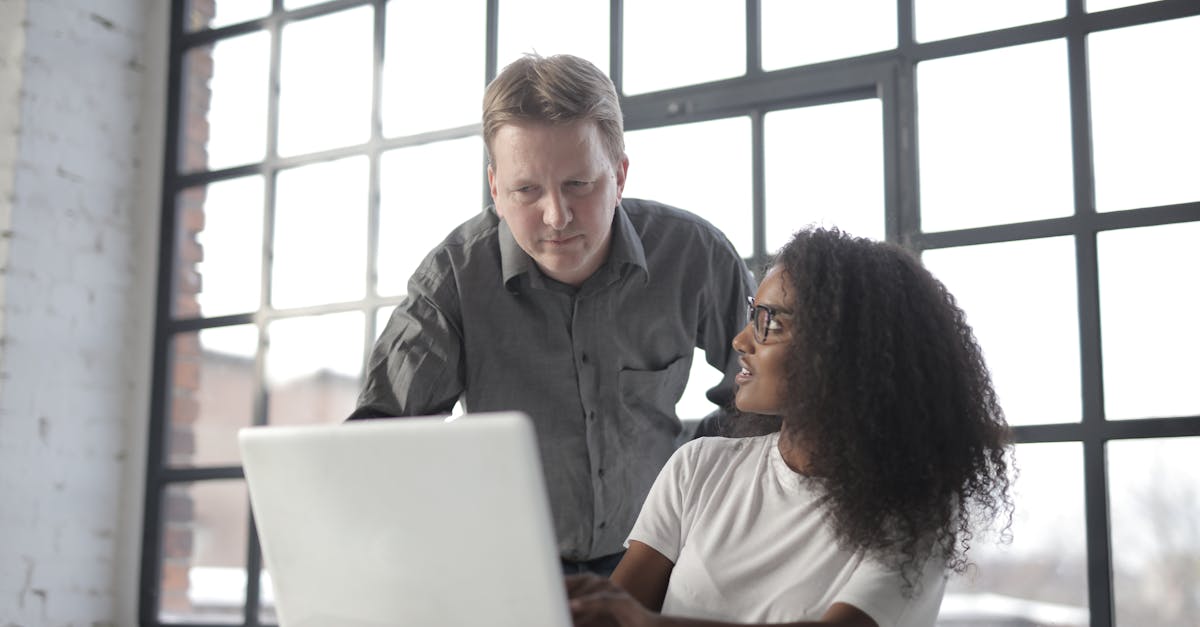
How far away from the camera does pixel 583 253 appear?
1.75m

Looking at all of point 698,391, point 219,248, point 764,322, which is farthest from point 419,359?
point 219,248

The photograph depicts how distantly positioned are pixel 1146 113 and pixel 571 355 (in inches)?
42.3

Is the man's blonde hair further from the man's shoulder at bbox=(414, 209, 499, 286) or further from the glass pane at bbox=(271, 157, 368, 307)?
the glass pane at bbox=(271, 157, 368, 307)

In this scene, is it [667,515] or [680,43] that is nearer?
[667,515]

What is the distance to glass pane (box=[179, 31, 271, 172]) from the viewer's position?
3.30 m

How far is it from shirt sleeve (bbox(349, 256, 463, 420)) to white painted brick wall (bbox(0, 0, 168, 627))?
62.9 inches

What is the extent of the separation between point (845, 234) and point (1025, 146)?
811 millimetres

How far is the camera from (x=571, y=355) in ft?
6.20

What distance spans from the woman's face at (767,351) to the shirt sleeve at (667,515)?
14cm

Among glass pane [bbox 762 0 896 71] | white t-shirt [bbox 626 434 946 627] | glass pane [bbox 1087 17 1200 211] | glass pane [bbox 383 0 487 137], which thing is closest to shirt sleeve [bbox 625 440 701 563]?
white t-shirt [bbox 626 434 946 627]

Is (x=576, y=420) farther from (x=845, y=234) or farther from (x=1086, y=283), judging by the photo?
(x=1086, y=283)

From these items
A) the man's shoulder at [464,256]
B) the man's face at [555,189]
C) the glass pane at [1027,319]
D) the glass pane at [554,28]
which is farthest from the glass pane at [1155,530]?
the glass pane at [554,28]

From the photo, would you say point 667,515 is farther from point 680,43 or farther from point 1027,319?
point 680,43

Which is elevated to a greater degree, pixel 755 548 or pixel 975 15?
pixel 975 15
